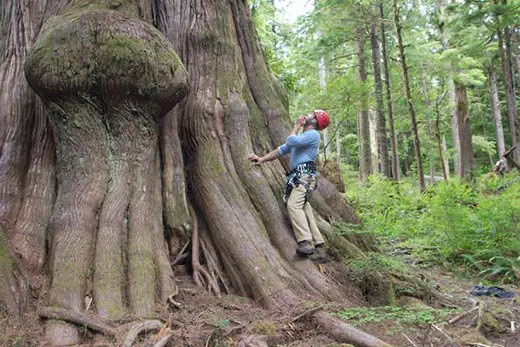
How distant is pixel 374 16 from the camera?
17.7 metres

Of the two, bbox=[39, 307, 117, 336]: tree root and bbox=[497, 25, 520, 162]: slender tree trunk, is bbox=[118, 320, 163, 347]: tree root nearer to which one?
bbox=[39, 307, 117, 336]: tree root

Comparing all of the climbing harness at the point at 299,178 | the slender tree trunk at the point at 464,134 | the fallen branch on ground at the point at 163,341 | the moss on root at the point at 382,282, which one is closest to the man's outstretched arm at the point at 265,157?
the climbing harness at the point at 299,178

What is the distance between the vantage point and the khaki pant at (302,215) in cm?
507

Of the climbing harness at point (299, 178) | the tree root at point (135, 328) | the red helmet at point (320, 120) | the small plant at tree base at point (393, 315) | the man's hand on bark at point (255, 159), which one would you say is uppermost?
the red helmet at point (320, 120)

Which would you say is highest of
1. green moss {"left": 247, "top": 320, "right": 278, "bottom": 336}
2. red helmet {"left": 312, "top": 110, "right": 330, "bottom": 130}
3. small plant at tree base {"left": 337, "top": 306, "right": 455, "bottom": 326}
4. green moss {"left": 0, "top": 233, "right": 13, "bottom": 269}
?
red helmet {"left": 312, "top": 110, "right": 330, "bottom": 130}

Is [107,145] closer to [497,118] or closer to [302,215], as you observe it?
[302,215]

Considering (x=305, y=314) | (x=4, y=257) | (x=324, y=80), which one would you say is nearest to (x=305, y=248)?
(x=305, y=314)

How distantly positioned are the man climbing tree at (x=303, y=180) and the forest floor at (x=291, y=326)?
0.97 meters

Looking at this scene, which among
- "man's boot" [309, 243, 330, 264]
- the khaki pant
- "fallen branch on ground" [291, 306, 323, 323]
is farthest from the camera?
"man's boot" [309, 243, 330, 264]

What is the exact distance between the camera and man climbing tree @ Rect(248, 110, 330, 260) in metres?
5.09

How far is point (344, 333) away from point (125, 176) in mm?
2660

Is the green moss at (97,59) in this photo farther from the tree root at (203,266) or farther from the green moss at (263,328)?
the green moss at (263,328)

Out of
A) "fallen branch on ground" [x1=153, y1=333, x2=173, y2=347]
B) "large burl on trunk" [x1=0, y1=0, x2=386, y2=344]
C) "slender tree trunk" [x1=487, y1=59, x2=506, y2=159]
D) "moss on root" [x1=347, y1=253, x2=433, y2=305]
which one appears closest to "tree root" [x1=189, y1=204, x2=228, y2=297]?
"large burl on trunk" [x1=0, y1=0, x2=386, y2=344]

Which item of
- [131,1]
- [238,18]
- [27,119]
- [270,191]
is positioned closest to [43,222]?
[27,119]
